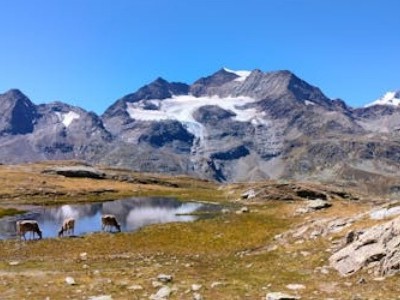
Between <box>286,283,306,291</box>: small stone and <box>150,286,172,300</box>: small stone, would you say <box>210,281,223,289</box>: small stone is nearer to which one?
<box>150,286,172,300</box>: small stone

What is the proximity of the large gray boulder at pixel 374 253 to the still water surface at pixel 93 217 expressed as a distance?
43.4m

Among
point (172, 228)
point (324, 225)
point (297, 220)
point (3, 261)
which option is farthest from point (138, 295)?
point (297, 220)

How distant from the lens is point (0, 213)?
104m

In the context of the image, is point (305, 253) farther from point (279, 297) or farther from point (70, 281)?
point (70, 281)

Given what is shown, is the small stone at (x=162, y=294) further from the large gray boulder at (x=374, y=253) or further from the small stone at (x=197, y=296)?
the large gray boulder at (x=374, y=253)

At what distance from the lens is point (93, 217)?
101 m

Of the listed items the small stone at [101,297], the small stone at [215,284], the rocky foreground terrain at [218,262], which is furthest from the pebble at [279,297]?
the small stone at [101,297]

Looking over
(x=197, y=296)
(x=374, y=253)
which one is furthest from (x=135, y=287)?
(x=374, y=253)

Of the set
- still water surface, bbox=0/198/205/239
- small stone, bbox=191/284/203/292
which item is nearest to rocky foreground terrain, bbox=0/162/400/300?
small stone, bbox=191/284/203/292

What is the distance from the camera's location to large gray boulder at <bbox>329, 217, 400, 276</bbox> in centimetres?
3120

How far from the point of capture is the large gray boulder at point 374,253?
3120 cm

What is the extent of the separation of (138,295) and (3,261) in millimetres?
16989

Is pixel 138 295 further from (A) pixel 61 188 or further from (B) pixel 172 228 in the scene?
(A) pixel 61 188

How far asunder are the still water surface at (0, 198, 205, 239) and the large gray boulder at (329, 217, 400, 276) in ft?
142
